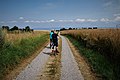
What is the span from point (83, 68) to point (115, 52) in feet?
7.76

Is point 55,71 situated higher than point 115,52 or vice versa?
point 115,52

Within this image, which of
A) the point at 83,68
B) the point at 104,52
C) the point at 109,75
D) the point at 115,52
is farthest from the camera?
the point at 104,52

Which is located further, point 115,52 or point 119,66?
point 115,52

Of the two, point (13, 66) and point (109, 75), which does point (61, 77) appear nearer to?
point (109, 75)

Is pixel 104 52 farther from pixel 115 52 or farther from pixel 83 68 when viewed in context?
pixel 83 68

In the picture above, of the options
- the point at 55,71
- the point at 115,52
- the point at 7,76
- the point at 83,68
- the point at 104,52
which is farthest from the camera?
the point at 104,52

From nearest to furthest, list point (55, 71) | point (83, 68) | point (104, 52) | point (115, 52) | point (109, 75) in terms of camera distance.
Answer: point (109, 75) → point (55, 71) → point (83, 68) → point (115, 52) → point (104, 52)

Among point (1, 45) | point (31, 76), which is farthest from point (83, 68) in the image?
point (1, 45)

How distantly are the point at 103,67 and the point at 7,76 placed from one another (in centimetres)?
506

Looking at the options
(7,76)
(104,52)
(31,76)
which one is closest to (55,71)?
(31,76)

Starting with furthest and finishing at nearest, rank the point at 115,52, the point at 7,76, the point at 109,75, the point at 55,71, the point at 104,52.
Result: 1. the point at 104,52
2. the point at 115,52
3. the point at 55,71
4. the point at 7,76
5. the point at 109,75

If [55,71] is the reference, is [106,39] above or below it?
above

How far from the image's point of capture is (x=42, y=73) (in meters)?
9.73

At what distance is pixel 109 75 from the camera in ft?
28.8
